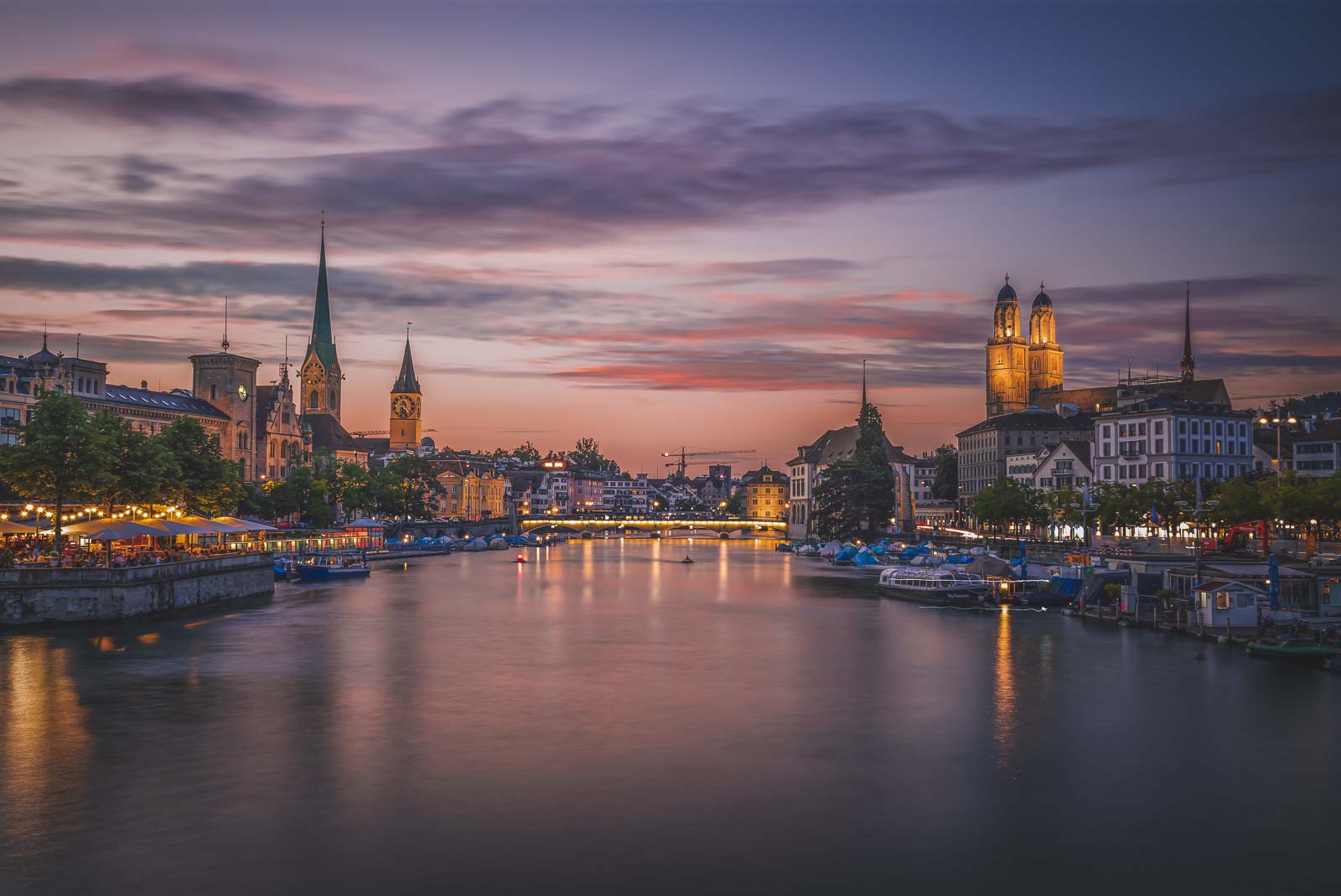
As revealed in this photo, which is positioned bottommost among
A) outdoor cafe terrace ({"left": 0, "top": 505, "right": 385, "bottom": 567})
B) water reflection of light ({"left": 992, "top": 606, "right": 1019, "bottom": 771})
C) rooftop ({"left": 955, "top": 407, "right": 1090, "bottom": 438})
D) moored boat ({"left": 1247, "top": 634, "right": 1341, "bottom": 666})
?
water reflection of light ({"left": 992, "top": 606, "right": 1019, "bottom": 771})

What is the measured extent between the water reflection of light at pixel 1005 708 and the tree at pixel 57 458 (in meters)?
50.8

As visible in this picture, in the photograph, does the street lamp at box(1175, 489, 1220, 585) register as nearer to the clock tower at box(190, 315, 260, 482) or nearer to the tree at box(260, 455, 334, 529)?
the tree at box(260, 455, 334, 529)

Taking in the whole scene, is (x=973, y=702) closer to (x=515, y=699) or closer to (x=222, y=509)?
(x=515, y=699)

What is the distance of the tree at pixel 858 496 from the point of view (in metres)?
172

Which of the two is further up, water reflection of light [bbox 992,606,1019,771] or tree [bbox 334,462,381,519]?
tree [bbox 334,462,381,519]

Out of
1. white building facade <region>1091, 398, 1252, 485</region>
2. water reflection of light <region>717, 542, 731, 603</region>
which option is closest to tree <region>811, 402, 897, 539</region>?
water reflection of light <region>717, 542, 731, 603</region>

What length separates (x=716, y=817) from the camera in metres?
28.3

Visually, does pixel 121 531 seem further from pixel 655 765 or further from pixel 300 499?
pixel 300 499

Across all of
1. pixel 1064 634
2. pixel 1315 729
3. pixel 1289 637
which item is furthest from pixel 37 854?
pixel 1064 634

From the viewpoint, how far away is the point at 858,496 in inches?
6757

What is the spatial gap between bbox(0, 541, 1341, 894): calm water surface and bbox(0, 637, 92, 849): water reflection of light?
137 millimetres

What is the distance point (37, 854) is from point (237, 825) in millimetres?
4187

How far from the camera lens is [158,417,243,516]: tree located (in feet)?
293

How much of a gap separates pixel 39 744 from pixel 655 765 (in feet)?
61.3
